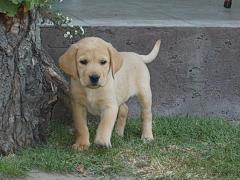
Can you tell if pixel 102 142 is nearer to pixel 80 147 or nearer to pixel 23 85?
pixel 80 147

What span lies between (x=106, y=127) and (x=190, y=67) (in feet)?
4.42

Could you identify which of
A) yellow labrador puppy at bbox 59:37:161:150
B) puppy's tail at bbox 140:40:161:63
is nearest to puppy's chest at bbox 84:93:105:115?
yellow labrador puppy at bbox 59:37:161:150

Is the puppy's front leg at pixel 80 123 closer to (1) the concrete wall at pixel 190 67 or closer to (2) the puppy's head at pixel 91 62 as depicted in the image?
(2) the puppy's head at pixel 91 62

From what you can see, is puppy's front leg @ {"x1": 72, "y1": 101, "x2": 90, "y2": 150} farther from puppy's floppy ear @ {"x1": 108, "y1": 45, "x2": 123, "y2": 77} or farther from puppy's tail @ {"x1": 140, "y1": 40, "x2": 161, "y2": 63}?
puppy's tail @ {"x1": 140, "y1": 40, "x2": 161, "y2": 63}

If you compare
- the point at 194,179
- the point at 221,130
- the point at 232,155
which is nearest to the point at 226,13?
the point at 221,130

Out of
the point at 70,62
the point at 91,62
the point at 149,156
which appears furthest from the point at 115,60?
the point at 149,156

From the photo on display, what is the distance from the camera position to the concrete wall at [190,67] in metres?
6.11

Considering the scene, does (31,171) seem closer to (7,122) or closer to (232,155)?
(7,122)

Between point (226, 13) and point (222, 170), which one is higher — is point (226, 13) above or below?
above

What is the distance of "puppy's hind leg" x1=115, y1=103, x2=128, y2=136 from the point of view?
5.70m

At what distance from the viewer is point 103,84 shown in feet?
16.5

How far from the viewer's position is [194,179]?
4.71 metres

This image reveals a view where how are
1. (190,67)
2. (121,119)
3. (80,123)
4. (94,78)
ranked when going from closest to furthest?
1. (94,78)
2. (80,123)
3. (121,119)
4. (190,67)

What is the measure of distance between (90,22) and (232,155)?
6.08ft
